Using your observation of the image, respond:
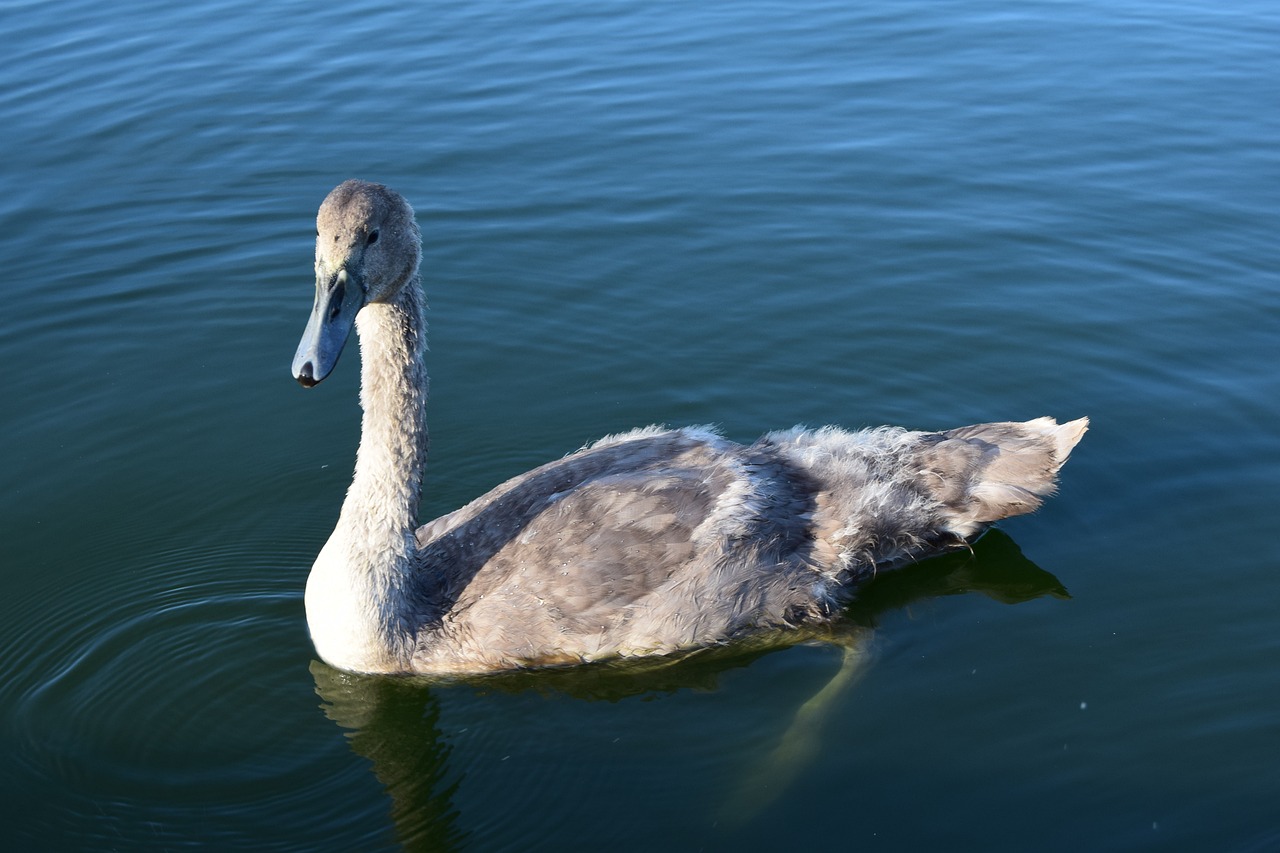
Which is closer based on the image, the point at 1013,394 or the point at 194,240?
the point at 1013,394

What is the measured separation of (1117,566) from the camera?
27.5 feet

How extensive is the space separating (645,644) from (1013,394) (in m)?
4.23

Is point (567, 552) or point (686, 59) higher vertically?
point (686, 59)

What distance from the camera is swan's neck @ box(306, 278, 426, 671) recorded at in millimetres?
7465

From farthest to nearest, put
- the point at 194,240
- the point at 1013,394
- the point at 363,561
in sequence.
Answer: the point at 194,240 → the point at 1013,394 → the point at 363,561

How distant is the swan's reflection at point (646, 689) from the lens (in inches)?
262

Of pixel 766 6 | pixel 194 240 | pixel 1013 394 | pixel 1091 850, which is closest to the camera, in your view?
pixel 1091 850

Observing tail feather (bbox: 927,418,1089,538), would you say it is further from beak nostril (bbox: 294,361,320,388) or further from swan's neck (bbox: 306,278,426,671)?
beak nostril (bbox: 294,361,320,388)

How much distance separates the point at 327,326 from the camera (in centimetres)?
694

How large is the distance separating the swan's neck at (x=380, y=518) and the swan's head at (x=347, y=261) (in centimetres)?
37

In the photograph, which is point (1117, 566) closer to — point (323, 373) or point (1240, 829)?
point (1240, 829)

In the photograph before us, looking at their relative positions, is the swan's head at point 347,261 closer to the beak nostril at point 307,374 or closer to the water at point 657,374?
the beak nostril at point 307,374

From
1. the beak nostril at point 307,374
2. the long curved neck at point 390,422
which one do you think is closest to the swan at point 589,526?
the long curved neck at point 390,422

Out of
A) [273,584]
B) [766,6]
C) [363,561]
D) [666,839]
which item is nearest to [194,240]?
[273,584]
